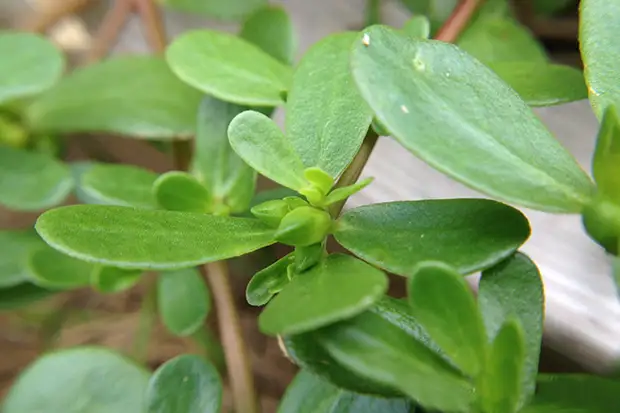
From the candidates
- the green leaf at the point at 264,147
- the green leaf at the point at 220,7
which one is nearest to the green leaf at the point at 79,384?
the green leaf at the point at 264,147

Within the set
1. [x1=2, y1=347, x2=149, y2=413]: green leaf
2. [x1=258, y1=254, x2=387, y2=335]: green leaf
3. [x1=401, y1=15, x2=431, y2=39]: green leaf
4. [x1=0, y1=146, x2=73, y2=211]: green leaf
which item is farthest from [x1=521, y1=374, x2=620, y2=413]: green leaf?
[x1=0, y1=146, x2=73, y2=211]: green leaf

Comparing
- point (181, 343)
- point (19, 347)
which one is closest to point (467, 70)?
point (181, 343)

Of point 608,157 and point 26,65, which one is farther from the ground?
point 608,157

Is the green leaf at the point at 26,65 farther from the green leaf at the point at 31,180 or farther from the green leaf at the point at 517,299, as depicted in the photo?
the green leaf at the point at 517,299

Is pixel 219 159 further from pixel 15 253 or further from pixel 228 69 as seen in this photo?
pixel 15 253

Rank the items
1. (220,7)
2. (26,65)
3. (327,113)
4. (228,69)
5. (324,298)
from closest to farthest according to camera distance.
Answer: (324,298) < (327,113) < (228,69) < (26,65) < (220,7)

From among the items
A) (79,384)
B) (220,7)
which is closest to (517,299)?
(79,384)

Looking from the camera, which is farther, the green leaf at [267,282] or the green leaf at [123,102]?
the green leaf at [123,102]
